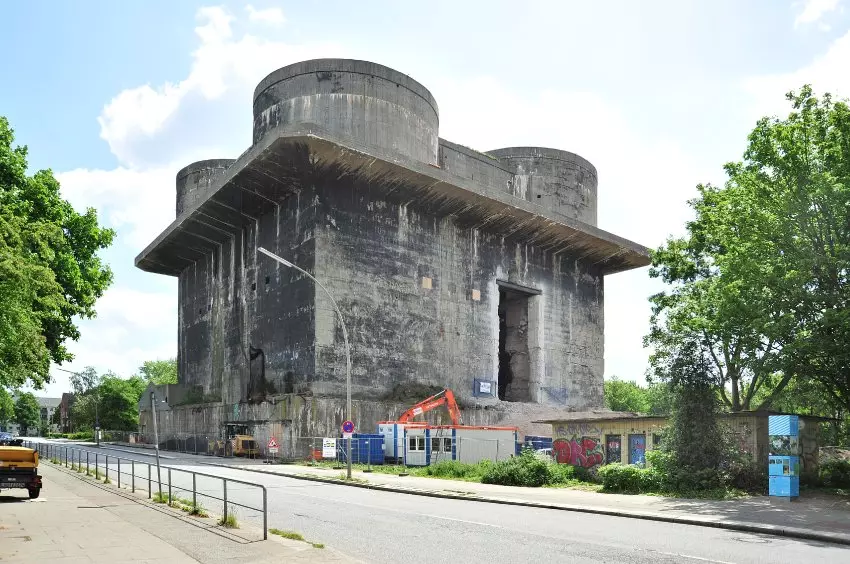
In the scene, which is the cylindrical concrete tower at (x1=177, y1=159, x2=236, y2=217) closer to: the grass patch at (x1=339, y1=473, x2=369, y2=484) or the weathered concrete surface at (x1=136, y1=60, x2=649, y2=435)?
the weathered concrete surface at (x1=136, y1=60, x2=649, y2=435)

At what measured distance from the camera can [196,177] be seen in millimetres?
70375

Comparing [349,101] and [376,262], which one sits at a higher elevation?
[349,101]

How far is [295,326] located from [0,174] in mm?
20990

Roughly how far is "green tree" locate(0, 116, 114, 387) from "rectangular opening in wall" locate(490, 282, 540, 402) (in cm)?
3198

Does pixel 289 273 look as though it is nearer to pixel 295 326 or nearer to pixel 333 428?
pixel 295 326

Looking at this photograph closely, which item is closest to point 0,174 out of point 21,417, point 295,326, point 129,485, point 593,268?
point 129,485

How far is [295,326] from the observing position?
155 ft

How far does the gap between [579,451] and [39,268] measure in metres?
19.8

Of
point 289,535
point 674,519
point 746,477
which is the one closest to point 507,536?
point 289,535

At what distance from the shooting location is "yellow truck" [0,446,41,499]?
19.2m

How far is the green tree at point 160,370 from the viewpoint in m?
127

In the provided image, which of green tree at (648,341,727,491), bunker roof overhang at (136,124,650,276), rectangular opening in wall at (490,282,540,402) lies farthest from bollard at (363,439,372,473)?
rectangular opening in wall at (490,282,540,402)

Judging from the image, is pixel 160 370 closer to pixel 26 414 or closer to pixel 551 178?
pixel 26 414

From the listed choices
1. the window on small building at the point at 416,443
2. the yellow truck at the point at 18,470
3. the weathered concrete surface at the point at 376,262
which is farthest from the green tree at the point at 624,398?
the yellow truck at the point at 18,470
